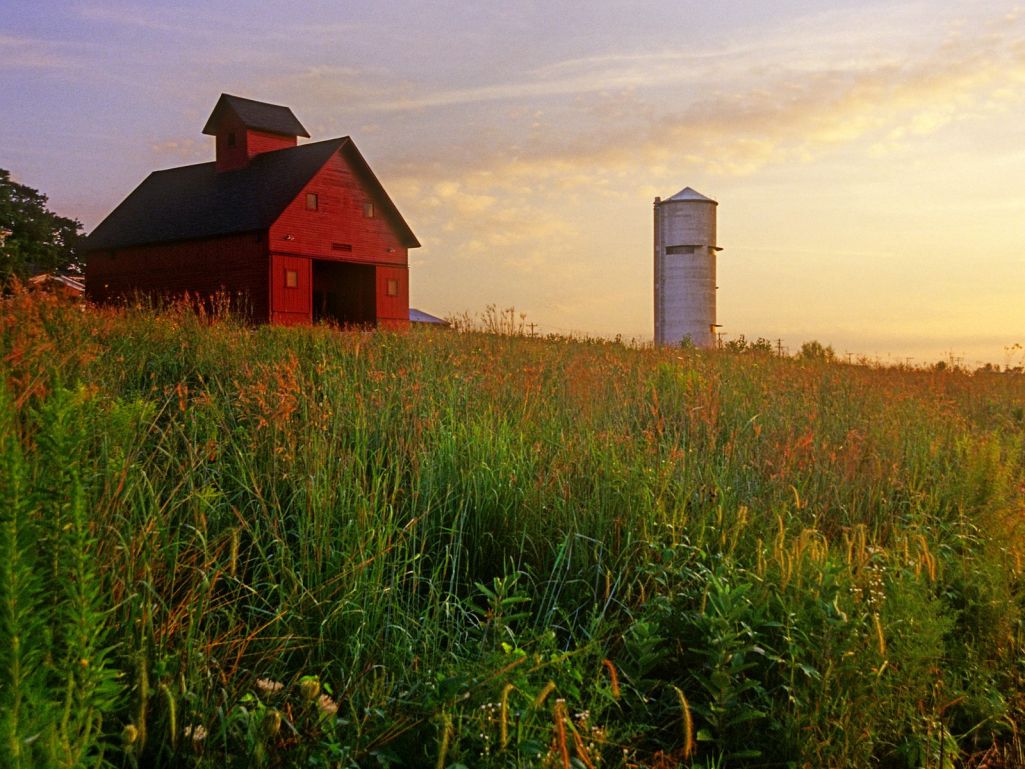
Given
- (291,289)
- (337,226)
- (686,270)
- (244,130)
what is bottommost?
(291,289)

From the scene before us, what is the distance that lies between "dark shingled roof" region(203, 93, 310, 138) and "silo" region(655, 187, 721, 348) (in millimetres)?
13625

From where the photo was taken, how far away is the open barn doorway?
90.0ft

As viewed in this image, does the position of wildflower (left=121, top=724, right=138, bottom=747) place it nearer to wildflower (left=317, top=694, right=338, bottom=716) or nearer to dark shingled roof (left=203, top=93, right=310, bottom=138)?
wildflower (left=317, top=694, right=338, bottom=716)

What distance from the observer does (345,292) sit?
28.2 m

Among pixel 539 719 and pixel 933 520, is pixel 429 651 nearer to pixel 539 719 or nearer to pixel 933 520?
pixel 539 719

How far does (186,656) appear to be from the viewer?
2.91 meters

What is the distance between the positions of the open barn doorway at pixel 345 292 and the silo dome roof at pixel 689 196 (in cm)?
995

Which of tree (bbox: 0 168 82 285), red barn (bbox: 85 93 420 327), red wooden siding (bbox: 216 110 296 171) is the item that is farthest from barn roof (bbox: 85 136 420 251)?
tree (bbox: 0 168 82 285)

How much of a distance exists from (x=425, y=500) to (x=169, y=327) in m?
6.35

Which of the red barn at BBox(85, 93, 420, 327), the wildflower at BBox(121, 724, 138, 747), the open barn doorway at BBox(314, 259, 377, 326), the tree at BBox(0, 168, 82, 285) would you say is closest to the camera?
the wildflower at BBox(121, 724, 138, 747)

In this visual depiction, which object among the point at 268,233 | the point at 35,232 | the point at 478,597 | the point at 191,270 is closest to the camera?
the point at 478,597

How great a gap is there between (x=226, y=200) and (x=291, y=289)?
4.71 meters

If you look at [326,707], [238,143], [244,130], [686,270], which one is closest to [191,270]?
[238,143]

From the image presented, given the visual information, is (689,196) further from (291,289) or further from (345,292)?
(291,289)
